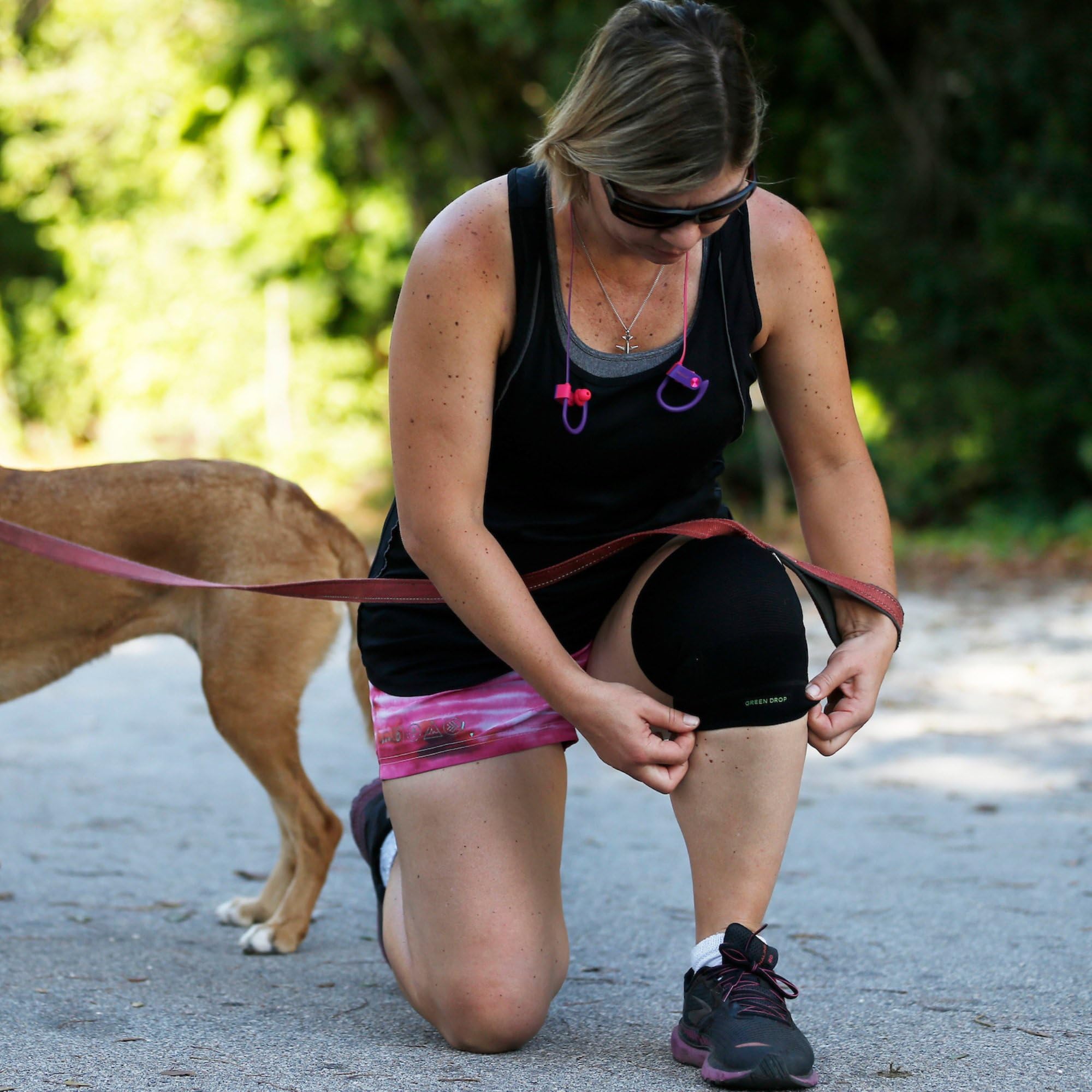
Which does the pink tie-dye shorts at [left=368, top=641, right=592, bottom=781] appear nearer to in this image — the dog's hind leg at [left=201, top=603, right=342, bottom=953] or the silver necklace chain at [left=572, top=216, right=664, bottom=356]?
the silver necklace chain at [left=572, top=216, right=664, bottom=356]

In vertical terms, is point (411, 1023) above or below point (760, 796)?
below

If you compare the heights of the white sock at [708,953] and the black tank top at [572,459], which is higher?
the black tank top at [572,459]

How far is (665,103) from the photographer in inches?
79.0

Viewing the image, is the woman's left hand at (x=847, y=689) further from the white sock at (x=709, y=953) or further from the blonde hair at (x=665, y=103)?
the blonde hair at (x=665, y=103)

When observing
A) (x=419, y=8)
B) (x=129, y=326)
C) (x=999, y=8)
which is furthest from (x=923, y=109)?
(x=129, y=326)

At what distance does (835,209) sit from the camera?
1472cm

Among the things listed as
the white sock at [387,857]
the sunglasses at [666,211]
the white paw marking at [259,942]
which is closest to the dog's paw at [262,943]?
the white paw marking at [259,942]

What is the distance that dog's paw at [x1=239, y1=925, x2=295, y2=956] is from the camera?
10.4 feet

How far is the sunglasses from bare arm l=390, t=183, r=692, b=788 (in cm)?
27

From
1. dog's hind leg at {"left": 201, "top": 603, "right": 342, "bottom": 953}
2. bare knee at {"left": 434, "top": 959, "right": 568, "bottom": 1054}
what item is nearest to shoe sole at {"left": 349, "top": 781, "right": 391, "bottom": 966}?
dog's hind leg at {"left": 201, "top": 603, "right": 342, "bottom": 953}

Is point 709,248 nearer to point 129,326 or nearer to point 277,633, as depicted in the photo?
point 277,633

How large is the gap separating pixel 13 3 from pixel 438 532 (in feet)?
65.4

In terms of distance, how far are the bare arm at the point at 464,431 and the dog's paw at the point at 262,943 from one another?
127 cm

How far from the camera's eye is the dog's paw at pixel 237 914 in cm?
341
